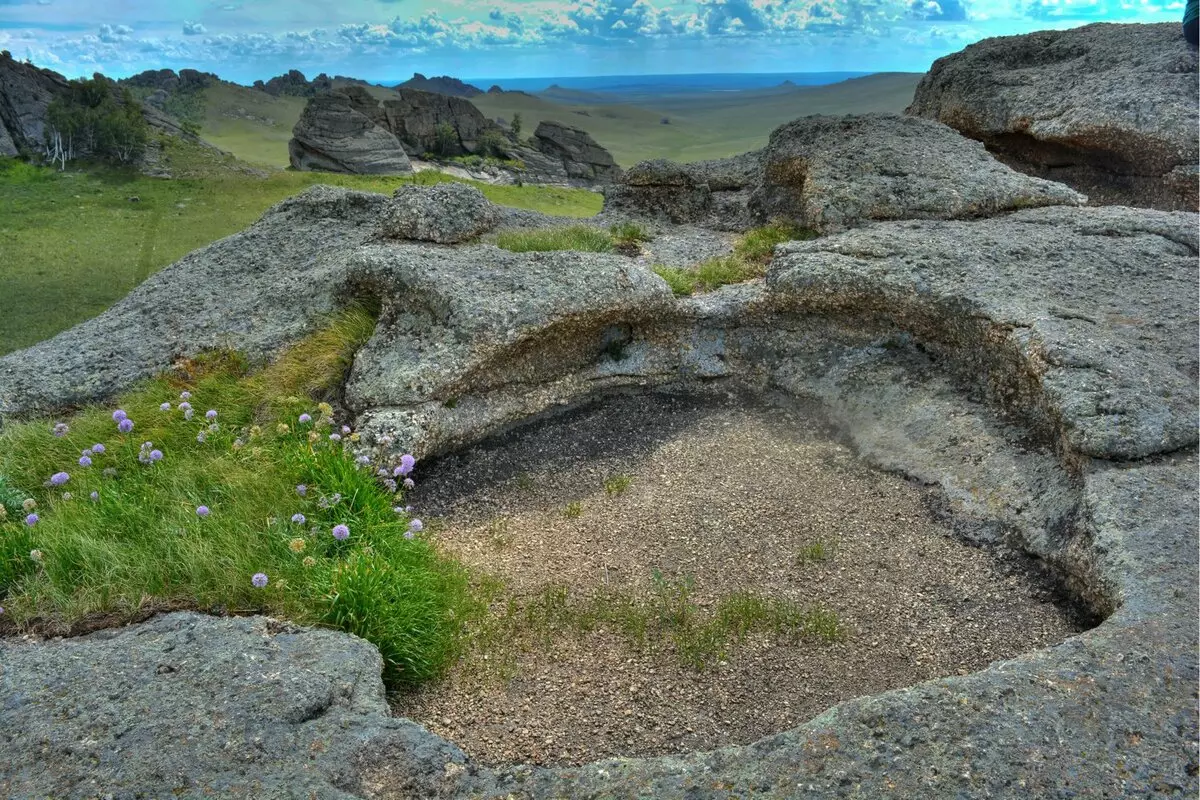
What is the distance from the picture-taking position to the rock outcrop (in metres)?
13.2

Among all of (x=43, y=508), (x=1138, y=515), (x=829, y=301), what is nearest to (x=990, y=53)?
(x=829, y=301)

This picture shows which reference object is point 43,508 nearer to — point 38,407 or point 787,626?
point 38,407

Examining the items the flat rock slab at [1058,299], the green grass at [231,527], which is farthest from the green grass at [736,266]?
the green grass at [231,527]

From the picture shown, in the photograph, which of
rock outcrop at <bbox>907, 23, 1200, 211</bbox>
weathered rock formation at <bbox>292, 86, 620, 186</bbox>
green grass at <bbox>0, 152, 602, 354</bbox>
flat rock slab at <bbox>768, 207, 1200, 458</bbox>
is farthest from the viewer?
weathered rock formation at <bbox>292, 86, 620, 186</bbox>

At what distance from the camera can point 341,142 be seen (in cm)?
4100

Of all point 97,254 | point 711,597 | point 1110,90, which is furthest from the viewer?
point 1110,90

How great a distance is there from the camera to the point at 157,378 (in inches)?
373

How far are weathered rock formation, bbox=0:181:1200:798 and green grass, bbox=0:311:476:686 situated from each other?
42 centimetres

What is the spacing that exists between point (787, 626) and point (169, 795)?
13.4ft

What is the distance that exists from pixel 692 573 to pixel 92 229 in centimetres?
1029

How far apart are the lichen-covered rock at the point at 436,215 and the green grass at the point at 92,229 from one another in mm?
3490

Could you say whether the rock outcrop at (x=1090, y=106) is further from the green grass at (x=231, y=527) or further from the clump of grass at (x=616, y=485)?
the green grass at (x=231, y=527)

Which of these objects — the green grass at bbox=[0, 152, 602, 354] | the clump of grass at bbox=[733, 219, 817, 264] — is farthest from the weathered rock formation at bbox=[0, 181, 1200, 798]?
the clump of grass at bbox=[733, 219, 817, 264]

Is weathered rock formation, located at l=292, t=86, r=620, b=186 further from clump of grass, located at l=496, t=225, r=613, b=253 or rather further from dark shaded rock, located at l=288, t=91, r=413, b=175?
clump of grass, located at l=496, t=225, r=613, b=253
